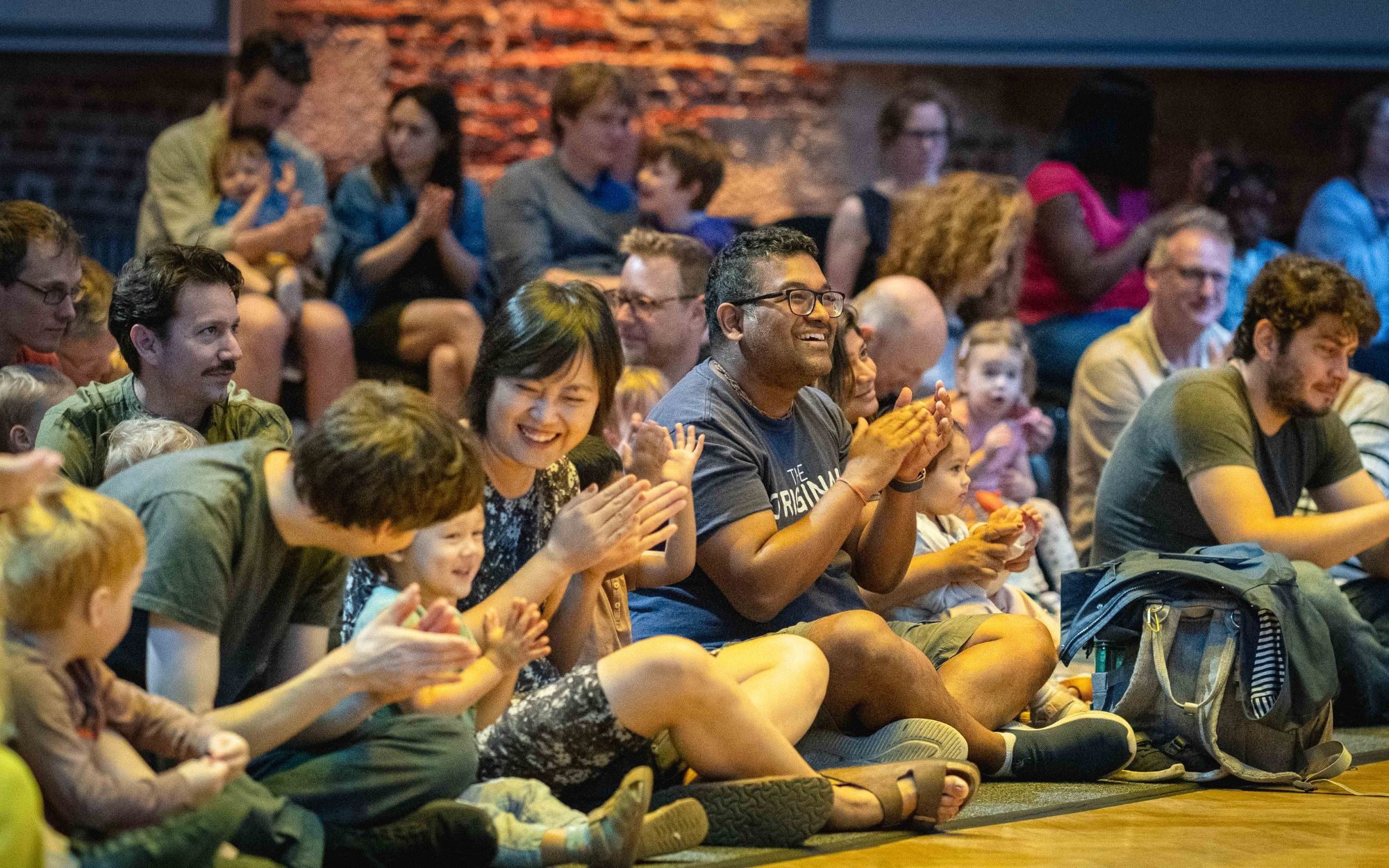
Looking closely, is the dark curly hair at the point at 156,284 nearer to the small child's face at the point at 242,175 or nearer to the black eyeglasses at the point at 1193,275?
the small child's face at the point at 242,175

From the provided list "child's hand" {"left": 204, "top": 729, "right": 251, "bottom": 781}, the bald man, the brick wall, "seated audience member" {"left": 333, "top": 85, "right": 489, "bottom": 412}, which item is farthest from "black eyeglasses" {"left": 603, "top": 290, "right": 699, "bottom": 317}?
the brick wall

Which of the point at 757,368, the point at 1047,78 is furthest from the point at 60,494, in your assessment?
the point at 1047,78

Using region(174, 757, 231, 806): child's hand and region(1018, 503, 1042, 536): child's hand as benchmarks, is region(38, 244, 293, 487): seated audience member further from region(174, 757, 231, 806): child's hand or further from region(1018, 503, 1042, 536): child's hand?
region(1018, 503, 1042, 536): child's hand

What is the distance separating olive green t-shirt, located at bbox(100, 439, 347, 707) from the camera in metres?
2.12

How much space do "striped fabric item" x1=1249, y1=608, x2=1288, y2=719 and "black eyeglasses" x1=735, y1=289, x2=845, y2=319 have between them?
38.0 inches

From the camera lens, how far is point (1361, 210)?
17.9 ft

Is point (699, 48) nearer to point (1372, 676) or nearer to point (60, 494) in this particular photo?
point (1372, 676)

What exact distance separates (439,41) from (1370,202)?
3246 millimetres

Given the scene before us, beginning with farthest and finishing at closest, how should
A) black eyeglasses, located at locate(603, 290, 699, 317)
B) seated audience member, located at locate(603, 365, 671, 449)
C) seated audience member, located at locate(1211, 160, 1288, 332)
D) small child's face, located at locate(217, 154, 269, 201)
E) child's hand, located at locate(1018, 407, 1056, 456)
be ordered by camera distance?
1. seated audience member, located at locate(1211, 160, 1288, 332)
2. small child's face, located at locate(217, 154, 269, 201)
3. child's hand, located at locate(1018, 407, 1056, 456)
4. black eyeglasses, located at locate(603, 290, 699, 317)
5. seated audience member, located at locate(603, 365, 671, 449)

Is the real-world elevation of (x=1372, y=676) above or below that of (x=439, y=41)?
below

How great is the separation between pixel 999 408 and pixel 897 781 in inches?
67.9

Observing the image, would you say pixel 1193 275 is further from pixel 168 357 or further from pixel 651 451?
pixel 168 357

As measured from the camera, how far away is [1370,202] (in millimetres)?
5566

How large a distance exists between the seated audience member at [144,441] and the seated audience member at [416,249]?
1884 millimetres
